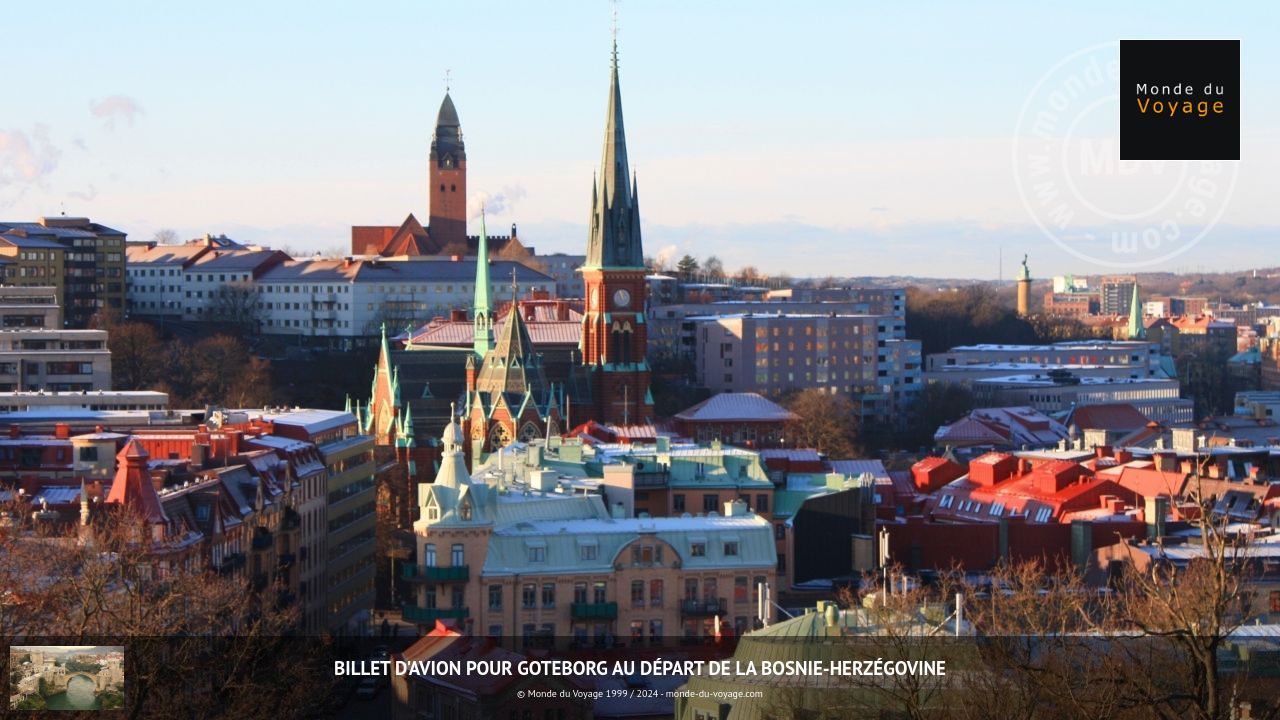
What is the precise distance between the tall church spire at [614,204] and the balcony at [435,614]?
72012 mm

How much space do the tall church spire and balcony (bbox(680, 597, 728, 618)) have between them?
233 feet

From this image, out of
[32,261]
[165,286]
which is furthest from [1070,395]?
[32,261]

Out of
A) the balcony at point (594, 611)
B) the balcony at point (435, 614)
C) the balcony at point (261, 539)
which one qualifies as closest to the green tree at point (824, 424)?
the balcony at point (261, 539)

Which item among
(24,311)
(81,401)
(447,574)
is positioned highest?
(24,311)

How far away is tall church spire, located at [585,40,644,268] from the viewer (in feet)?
443

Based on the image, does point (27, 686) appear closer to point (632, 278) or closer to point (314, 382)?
point (632, 278)

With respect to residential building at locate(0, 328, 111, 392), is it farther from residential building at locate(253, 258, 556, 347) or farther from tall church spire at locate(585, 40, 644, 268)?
residential building at locate(253, 258, 556, 347)

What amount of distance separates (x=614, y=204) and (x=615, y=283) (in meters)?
4.28

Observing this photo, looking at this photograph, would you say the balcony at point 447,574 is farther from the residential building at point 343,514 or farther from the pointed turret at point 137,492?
the residential building at point 343,514

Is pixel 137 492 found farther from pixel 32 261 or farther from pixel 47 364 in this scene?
pixel 32 261

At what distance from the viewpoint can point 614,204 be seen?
5310 inches

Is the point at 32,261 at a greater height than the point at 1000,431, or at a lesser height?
greater

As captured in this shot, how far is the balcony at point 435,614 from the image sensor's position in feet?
207

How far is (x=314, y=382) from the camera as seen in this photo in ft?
520
